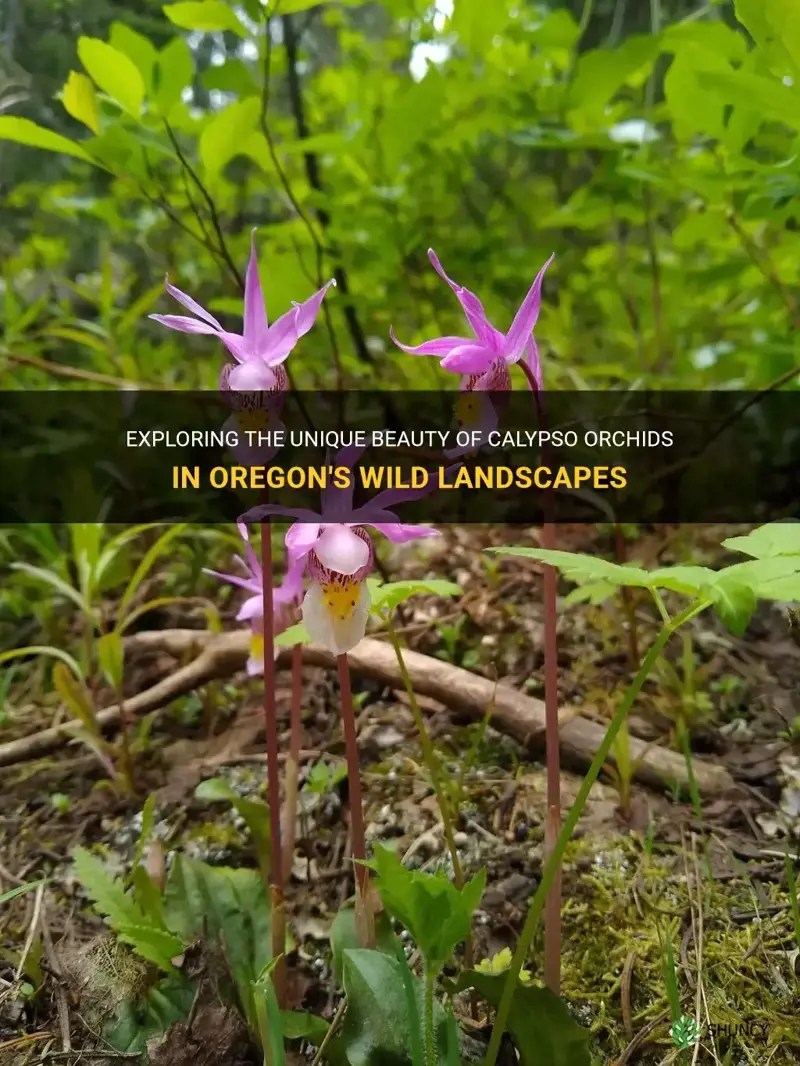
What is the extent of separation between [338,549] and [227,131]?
0.75 m

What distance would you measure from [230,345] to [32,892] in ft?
2.50

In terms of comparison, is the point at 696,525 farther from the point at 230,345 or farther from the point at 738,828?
the point at 230,345

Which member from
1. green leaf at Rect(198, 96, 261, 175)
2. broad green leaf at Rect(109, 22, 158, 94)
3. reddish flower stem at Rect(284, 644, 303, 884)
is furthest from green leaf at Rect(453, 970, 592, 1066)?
broad green leaf at Rect(109, 22, 158, 94)

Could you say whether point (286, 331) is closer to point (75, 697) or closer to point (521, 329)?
point (521, 329)

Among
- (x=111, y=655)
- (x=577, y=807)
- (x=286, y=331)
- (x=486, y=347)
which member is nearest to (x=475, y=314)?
(x=486, y=347)

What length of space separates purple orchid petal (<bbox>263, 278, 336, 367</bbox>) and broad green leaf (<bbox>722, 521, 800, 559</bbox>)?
399mm

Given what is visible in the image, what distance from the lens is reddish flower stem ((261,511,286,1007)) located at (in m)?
0.67

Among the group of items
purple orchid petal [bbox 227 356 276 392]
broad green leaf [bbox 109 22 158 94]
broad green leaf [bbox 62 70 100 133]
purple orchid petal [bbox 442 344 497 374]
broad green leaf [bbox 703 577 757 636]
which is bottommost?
broad green leaf [bbox 703 577 757 636]

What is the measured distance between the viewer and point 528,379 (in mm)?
636

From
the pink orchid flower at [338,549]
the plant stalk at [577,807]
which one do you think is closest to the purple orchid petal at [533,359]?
the pink orchid flower at [338,549]

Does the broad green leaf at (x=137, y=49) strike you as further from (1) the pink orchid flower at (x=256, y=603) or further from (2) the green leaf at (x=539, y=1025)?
(2) the green leaf at (x=539, y=1025)

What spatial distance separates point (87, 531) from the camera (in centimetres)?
126

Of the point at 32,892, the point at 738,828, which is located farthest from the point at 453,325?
the point at 32,892

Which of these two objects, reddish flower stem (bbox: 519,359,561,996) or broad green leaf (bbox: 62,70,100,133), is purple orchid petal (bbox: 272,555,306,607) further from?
broad green leaf (bbox: 62,70,100,133)
